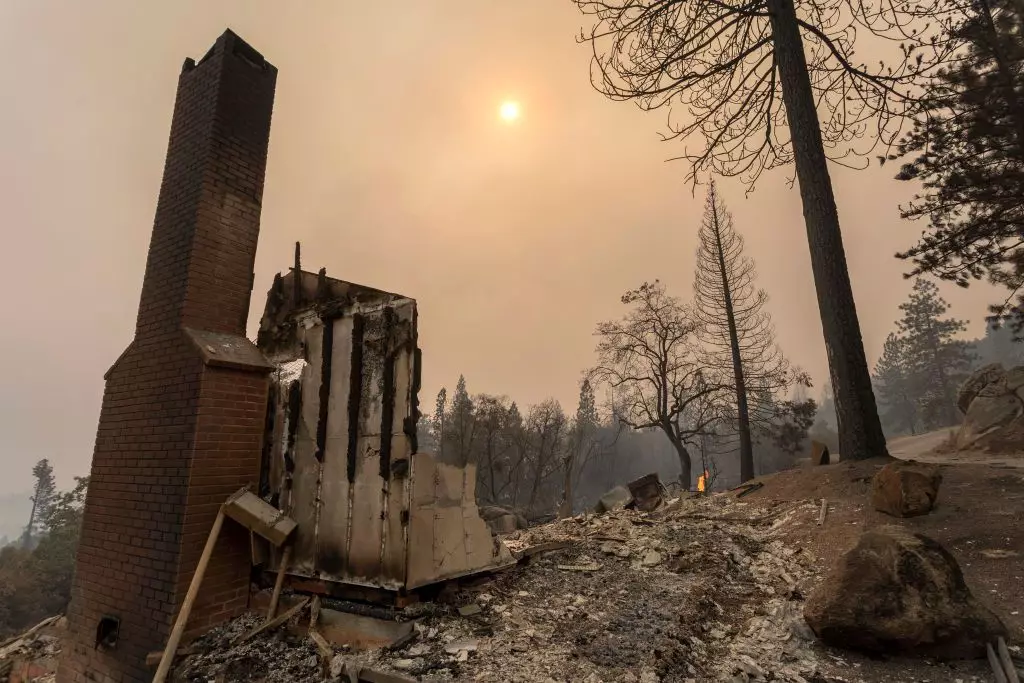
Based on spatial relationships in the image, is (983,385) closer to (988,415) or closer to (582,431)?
(988,415)

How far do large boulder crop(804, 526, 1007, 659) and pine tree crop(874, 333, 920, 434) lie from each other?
66.7 m

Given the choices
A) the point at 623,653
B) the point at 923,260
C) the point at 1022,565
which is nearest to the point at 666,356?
the point at 923,260

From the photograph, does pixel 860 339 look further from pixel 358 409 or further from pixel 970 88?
pixel 358 409

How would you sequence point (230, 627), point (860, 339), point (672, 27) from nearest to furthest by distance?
1. point (230, 627)
2. point (860, 339)
3. point (672, 27)

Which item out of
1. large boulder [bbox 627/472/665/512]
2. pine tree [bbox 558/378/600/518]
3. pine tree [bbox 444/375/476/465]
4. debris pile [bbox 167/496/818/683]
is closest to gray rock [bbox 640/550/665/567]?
debris pile [bbox 167/496/818/683]

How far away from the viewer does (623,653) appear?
3.83 m

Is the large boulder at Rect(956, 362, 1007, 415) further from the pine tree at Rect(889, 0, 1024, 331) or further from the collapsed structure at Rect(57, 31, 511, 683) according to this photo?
the collapsed structure at Rect(57, 31, 511, 683)

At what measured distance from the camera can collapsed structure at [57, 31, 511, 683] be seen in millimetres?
4727

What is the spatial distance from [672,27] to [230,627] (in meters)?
12.0

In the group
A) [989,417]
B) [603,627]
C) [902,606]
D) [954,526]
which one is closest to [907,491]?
[954,526]

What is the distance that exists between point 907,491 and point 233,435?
794 cm

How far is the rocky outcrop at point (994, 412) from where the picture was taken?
10.6m

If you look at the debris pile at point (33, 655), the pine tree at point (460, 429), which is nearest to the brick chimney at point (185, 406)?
the debris pile at point (33, 655)

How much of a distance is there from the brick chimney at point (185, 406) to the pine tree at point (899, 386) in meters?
69.9
